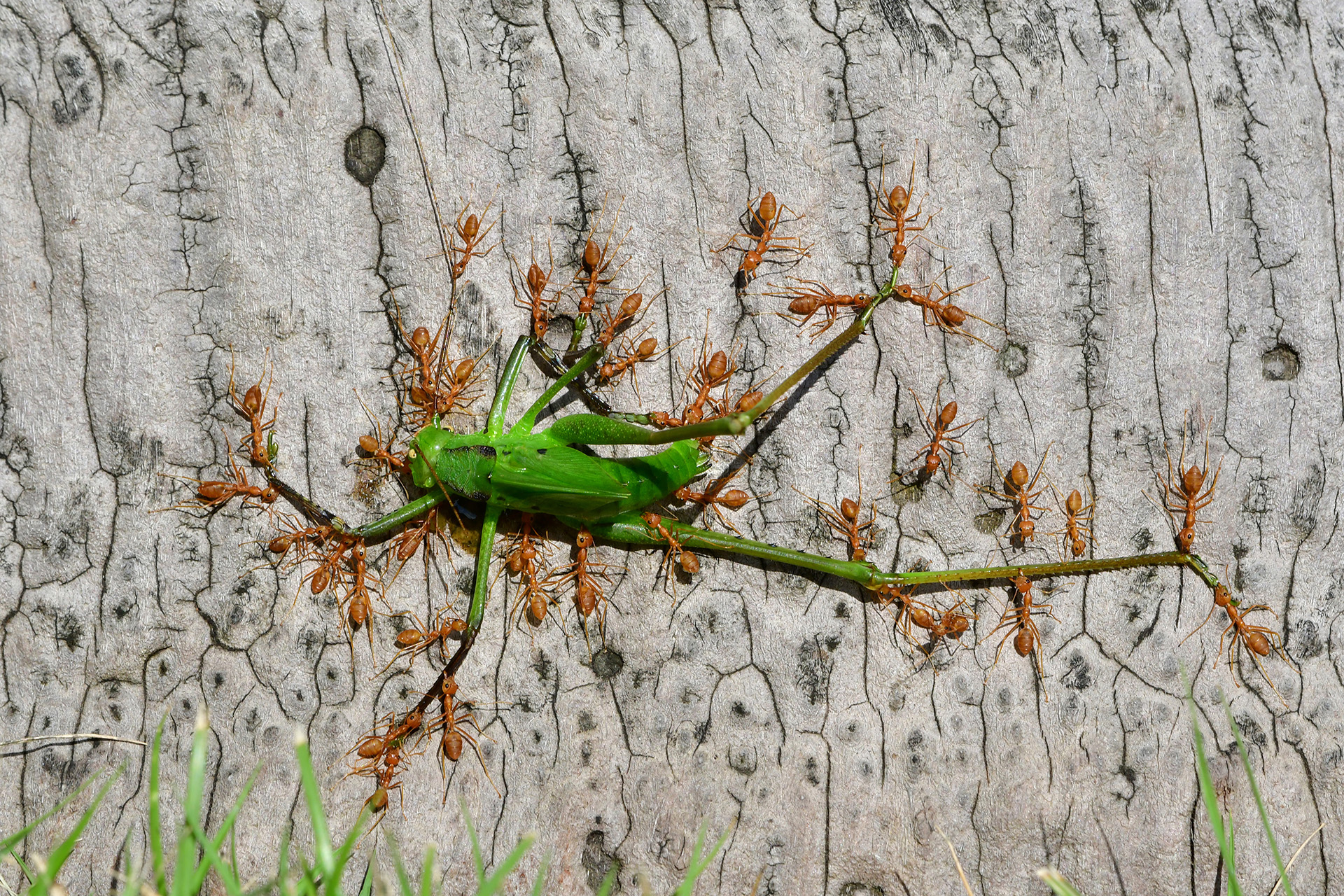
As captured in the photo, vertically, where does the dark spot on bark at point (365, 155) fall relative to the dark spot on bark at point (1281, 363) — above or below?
above

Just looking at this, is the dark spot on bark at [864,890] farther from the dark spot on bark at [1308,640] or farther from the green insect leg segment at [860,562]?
the dark spot on bark at [1308,640]

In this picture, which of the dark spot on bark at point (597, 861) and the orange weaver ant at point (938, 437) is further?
the orange weaver ant at point (938, 437)

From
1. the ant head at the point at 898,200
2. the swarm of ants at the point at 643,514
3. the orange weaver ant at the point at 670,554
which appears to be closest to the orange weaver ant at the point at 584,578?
the swarm of ants at the point at 643,514

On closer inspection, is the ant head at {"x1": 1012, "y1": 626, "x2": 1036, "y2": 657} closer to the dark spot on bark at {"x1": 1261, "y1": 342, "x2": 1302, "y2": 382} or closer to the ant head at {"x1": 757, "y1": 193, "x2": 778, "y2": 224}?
the dark spot on bark at {"x1": 1261, "y1": 342, "x2": 1302, "y2": 382}

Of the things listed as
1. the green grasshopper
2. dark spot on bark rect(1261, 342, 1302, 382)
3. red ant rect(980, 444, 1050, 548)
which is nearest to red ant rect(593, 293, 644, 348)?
the green grasshopper

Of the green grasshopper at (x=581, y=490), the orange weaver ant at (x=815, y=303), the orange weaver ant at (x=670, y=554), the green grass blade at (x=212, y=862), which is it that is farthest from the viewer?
the orange weaver ant at (x=815, y=303)

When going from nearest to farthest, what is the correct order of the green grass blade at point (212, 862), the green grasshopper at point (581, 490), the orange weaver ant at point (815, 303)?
the green grass blade at point (212, 862) → the green grasshopper at point (581, 490) → the orange weaver ant at point (815, 303)

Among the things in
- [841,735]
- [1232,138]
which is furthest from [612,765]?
[1232,138]
